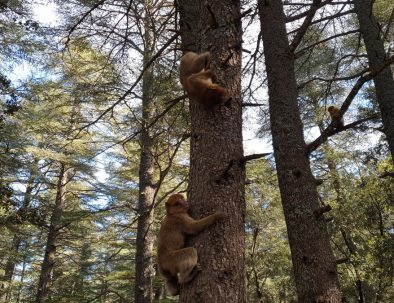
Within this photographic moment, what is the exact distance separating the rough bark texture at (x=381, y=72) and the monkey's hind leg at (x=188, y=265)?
282 inches

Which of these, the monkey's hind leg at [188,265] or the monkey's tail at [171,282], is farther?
the monkey's tail at [171,282]

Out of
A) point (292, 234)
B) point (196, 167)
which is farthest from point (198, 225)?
point (292, 234)

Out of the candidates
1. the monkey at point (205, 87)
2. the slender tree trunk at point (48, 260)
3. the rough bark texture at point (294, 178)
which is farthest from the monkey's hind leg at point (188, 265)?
the slender tree trunk at point (48, 260)

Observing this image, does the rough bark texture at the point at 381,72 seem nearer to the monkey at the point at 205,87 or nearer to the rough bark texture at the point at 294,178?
the rough bark texture at the point at 294,178

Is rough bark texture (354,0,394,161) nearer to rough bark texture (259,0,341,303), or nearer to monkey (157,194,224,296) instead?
rough bark texture (259,0,341,303)

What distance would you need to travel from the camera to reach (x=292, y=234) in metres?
5.83

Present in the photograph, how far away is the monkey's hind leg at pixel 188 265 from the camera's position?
9.61 ft

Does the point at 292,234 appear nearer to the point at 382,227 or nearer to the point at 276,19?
the point at 276,19

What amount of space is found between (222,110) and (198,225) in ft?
3.46

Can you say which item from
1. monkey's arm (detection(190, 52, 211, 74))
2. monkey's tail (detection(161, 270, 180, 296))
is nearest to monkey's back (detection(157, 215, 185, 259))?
monkey's tail (detection(161, 270, 180, 296))

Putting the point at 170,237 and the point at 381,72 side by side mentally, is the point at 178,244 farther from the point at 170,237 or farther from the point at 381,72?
the point at 381,72

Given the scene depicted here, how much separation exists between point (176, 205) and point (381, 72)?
7488 mm

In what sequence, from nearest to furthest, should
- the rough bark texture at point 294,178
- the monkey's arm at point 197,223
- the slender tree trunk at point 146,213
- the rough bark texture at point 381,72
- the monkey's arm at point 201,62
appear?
1. the monkey's arm at point 197,223
2. the monkey's arm at point 201,62
3. the rough bark texture at point 294,178
4. the rough bark texture at point 381,72
5. the slender tree trunk at point 146,213

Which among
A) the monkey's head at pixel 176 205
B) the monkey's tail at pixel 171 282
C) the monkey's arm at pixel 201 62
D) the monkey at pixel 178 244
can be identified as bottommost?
the monkey's tail at pixel 171 282
